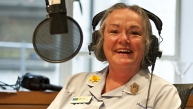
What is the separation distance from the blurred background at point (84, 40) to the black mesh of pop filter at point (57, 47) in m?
0.85

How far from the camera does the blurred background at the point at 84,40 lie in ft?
7.73

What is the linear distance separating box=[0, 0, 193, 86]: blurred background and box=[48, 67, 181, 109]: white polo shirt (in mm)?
870

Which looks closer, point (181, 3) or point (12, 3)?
point (12, 3)

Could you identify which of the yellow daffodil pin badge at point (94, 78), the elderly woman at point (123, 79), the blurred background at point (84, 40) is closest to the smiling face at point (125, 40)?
the elderly woman at point (123, 79)

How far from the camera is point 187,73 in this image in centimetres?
253

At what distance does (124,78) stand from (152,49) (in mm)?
189

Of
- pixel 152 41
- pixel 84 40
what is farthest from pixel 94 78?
pixel 84 40

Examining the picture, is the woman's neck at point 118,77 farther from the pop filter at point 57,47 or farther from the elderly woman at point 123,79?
the pop filter at point 57,47

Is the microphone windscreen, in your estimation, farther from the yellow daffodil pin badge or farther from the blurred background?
the blurred background

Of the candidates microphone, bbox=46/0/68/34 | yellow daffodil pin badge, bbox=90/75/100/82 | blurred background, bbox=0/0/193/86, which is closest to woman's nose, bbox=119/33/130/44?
yellow daffodil pin badge, bbox=90/75/100/82

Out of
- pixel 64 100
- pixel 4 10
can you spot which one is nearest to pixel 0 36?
pixel 4 10

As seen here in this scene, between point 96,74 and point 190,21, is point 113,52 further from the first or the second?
point 190,21

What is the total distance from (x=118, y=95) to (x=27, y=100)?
67 centimetres

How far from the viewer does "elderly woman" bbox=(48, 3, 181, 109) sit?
133 cm
